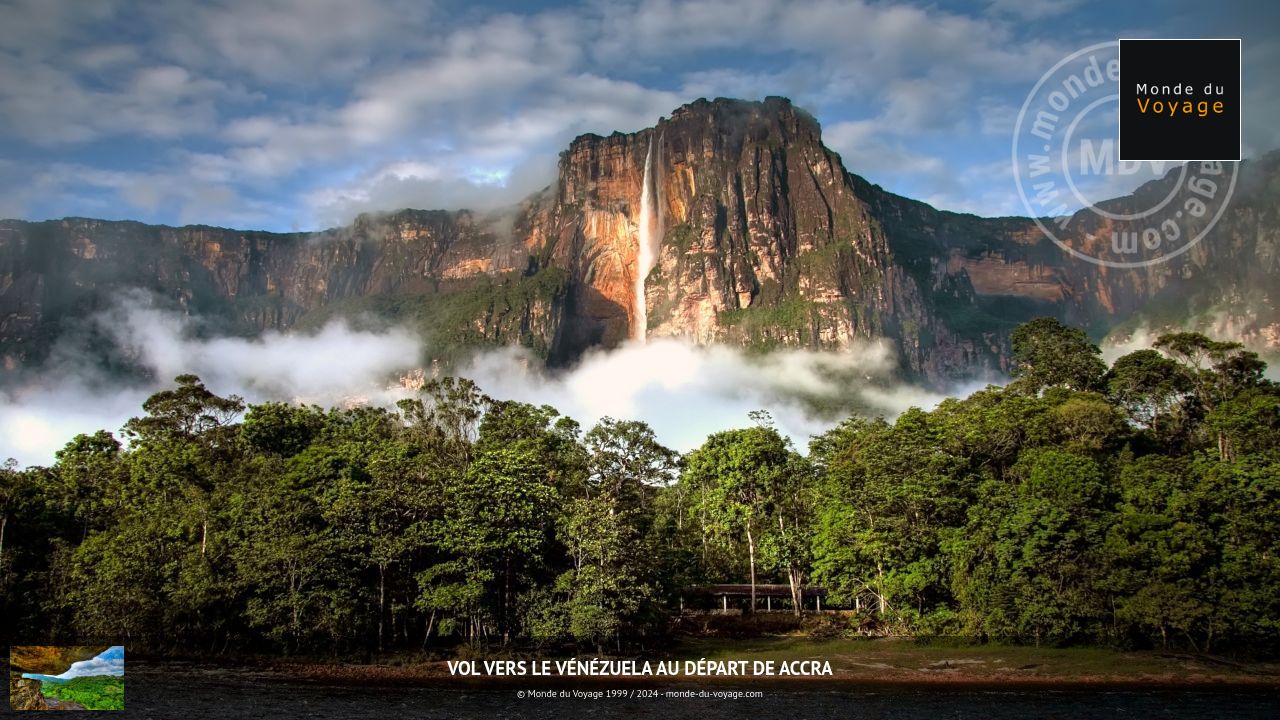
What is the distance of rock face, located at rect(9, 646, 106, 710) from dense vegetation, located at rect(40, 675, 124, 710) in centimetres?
71

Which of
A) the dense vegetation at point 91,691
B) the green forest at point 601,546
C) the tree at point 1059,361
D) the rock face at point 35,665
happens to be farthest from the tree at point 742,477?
the rock face at point 35,665

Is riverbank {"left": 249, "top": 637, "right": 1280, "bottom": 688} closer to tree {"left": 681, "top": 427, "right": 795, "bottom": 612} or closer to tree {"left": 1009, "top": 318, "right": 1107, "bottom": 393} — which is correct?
tree {"left": 681, "top": 427, "right": 795, "bottom": 612}

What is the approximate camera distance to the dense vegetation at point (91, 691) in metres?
38.0

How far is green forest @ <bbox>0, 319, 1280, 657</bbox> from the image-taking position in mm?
49188

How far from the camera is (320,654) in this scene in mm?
50562

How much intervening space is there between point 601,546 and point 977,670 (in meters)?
21.4

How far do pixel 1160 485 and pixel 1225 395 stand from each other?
2505 cm

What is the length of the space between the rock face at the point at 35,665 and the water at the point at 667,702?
3.37 m

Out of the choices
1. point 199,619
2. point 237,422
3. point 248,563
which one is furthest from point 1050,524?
point 237,422

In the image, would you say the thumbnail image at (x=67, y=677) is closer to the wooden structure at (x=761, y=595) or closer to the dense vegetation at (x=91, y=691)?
the dense vegetation at (x=91, y=691)

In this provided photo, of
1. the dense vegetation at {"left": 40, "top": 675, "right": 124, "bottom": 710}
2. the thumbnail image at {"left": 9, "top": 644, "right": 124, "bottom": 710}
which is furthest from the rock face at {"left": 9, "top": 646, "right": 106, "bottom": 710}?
the dense vegetation at {"left": 40, "top": 675, "right": 124, "bottom": 710}

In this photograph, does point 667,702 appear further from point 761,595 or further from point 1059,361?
point 1059,361

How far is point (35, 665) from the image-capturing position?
46156 mm

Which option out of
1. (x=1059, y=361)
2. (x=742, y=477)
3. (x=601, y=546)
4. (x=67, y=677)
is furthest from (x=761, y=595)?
(x=67, y=677)
